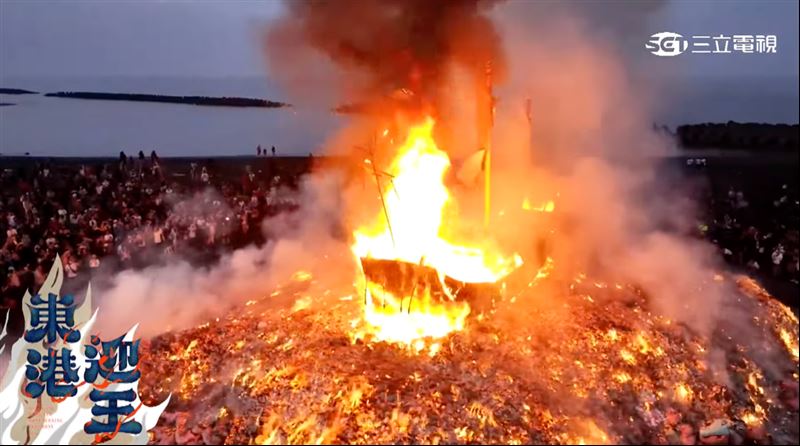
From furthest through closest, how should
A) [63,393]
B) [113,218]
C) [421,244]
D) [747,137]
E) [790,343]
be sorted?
[747,137] < [113,218] < [421,244] < [790,343] < [63,393]

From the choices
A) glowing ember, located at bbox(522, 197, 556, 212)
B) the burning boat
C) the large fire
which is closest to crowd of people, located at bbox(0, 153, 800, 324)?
the burning boat

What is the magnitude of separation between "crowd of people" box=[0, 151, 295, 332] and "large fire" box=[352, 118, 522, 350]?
6.78 meters

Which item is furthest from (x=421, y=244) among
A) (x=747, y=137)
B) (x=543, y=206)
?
(x=747, y=137)

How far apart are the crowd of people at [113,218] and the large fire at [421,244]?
6.78 metres

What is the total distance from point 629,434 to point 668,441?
1.80 feet

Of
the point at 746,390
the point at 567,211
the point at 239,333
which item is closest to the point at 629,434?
the point at 746,390

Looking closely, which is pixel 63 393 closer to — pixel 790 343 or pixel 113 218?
pixel 113 218

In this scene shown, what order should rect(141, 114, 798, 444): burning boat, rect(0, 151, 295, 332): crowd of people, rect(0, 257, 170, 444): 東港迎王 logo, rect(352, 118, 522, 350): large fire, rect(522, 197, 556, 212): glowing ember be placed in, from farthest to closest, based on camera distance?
rect(522, 197, 556, 212): glowing ember, rect(0, 151, 295, 332): crowd of people, rect(352, 118, 522, 350): large fire, rect(141, 114, 798, 444): burning boat, rect(0, 257, 170, 444): 東港迎王 logo

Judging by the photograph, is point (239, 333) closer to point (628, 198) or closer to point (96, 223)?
point (96, 223)

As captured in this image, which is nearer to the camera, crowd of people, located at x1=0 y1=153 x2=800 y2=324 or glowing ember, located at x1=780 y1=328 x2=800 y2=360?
glowing ember, located at x1=780 y1=328 x2=800 y2=360

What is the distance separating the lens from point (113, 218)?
1708 cm

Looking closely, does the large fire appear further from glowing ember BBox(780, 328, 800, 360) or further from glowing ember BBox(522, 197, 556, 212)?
glowing ember BBox(780, 328, 800, 360)

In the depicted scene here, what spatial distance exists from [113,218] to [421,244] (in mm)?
10871

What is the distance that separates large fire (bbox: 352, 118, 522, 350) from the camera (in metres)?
10.7
